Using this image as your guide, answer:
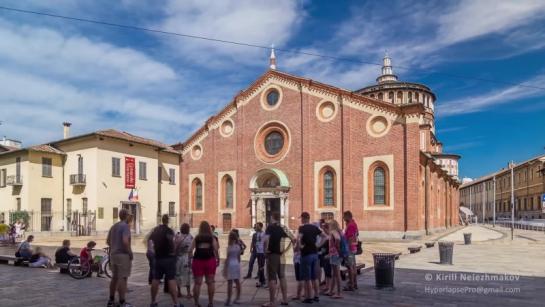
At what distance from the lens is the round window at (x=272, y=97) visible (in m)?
32.8

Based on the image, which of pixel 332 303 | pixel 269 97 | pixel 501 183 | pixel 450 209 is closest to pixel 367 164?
pixel 269 97

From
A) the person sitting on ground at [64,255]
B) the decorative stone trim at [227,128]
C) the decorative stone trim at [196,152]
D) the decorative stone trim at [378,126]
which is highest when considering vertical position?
the decorative stone trim at [227,128]

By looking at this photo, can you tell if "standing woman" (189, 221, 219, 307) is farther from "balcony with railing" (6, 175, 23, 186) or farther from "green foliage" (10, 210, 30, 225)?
"balcony with railing" (6, 175, 23, 186)

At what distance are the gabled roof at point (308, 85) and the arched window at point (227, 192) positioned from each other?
→ 16.0ft

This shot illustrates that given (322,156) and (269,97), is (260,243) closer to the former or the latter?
(322,156)

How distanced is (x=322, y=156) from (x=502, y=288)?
2028cm

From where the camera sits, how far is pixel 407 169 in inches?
1053

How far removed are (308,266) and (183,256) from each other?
255 cm

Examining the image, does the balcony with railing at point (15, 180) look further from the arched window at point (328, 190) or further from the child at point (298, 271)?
→ the child at point (298, 271)

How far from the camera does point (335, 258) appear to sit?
29.8 feet

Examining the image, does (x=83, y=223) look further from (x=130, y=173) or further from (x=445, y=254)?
(x=445, y=254)

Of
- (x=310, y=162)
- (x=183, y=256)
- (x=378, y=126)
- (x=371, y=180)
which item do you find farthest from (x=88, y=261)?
(x=378, y=126)

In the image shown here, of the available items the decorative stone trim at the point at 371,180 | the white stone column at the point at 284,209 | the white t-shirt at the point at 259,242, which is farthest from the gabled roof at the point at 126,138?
the white t-shirt at the point at 259,242

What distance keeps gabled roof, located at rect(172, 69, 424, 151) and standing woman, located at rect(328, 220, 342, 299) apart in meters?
19.1
